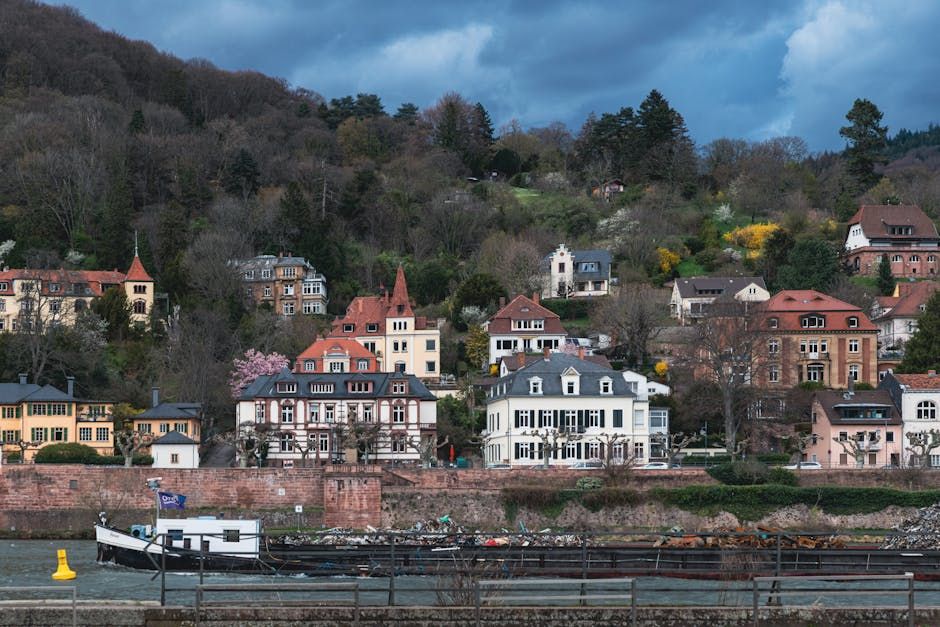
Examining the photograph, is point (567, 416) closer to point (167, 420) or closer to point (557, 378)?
point (557, 378)

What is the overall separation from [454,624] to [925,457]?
165ft

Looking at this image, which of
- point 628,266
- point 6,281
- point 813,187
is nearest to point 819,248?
point 628,266

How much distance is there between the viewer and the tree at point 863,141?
116 metres

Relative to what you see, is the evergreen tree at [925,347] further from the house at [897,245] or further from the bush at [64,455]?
the bush at [64,455]

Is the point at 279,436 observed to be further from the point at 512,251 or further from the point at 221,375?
the point at 512,251

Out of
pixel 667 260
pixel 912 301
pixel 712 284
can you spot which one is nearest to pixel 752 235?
pixel 667 260

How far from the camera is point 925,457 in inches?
2643

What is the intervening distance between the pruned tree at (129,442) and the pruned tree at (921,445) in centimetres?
3370

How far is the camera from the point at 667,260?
98000 mm

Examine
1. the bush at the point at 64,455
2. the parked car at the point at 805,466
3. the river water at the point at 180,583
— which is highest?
the bush at the point at 64,455

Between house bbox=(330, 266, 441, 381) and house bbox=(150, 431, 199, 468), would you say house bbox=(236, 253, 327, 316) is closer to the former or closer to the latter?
house bbox=(330, 266, 441, 381)

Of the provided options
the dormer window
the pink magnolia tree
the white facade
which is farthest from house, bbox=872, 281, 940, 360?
the white facade

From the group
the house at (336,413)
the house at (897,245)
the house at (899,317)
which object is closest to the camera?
the house at (336,413)

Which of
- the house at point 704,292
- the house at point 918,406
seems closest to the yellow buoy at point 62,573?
the house at point 918,406
